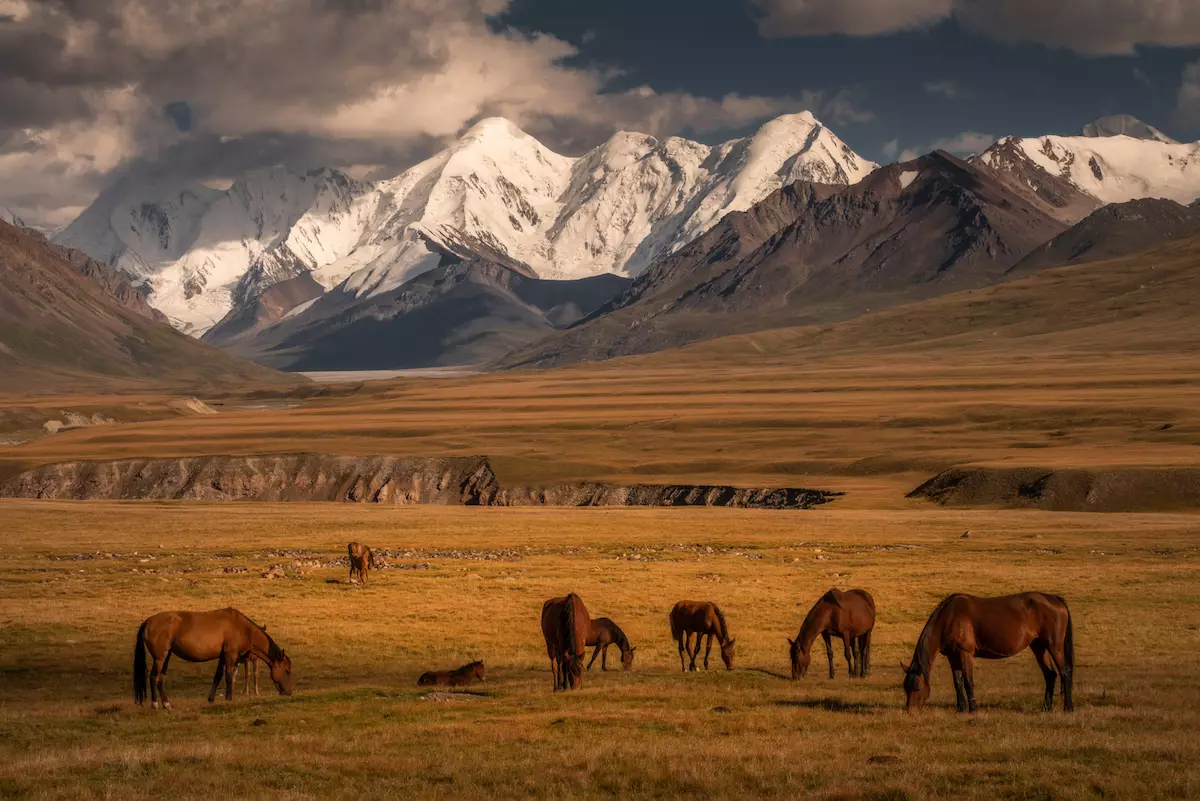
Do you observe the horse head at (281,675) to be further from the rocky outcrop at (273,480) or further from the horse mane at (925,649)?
the rocky outcrop at (273,480)

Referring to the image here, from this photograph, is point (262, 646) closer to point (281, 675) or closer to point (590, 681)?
point (281, 675)

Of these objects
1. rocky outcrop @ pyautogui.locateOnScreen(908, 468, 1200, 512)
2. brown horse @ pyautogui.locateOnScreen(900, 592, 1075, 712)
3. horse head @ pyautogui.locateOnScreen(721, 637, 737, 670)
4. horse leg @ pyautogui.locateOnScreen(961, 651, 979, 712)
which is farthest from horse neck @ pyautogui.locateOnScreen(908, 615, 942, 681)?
rocky outcrop @ pyautogui.locateOnScreen(908, 468, 1200, 512)

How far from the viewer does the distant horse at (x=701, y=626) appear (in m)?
33.9

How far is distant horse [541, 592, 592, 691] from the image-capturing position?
29.6 m

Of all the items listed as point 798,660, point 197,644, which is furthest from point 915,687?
point 197,644

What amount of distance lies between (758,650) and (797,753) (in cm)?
1738

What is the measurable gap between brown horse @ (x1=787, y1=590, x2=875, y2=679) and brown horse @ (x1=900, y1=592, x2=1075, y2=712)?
5412mm

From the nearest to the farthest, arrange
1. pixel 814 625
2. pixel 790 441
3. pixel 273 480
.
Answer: pixel 814 625
pixel 273 480
pixel 790 441

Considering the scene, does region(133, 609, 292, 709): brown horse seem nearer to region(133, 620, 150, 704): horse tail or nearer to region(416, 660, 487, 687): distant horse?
region(133, 620, 150, 704): horse tail

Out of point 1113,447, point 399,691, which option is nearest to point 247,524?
point 399,691

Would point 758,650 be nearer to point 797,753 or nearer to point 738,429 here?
point 797,753

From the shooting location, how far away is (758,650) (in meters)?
38.9

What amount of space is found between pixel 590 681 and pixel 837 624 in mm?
6370

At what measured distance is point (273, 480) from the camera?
142250 mm
